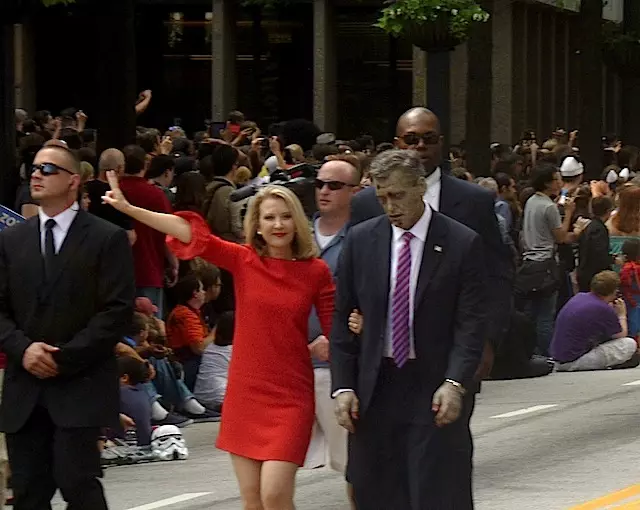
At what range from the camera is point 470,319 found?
7.20 meters

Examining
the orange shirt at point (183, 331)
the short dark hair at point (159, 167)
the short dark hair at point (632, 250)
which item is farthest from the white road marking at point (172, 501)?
the short dark hair at point (632, 250)

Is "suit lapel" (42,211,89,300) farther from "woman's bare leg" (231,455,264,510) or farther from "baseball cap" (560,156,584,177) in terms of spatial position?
"baseball cap" (560,156,584,177)

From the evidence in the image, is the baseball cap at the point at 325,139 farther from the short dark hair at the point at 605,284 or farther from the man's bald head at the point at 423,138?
the man's bald head at the point at 423,138

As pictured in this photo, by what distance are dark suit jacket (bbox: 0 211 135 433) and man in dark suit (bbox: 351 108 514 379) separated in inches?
46.1

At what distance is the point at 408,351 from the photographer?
7180mm

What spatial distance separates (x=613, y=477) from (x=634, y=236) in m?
8.54

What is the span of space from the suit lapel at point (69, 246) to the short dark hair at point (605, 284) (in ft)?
32.1

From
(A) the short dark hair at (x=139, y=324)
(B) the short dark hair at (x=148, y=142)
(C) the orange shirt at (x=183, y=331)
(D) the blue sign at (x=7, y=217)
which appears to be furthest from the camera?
(B) the short dark hair at (x=148, y=142)

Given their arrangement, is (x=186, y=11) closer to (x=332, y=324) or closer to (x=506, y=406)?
(x=506, y=406)

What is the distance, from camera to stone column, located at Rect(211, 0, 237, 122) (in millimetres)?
41156

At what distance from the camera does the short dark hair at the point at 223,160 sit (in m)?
15.9

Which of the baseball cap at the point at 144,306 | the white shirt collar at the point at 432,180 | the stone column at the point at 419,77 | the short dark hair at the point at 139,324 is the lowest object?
the short dark hair at the point at 139,324

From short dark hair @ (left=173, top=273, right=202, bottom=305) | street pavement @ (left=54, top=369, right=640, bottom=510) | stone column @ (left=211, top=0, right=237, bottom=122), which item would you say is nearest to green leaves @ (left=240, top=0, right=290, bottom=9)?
stone column @ (left=211, top=0, right=237, bottom=122)

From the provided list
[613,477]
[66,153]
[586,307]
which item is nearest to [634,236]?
[586,307]
